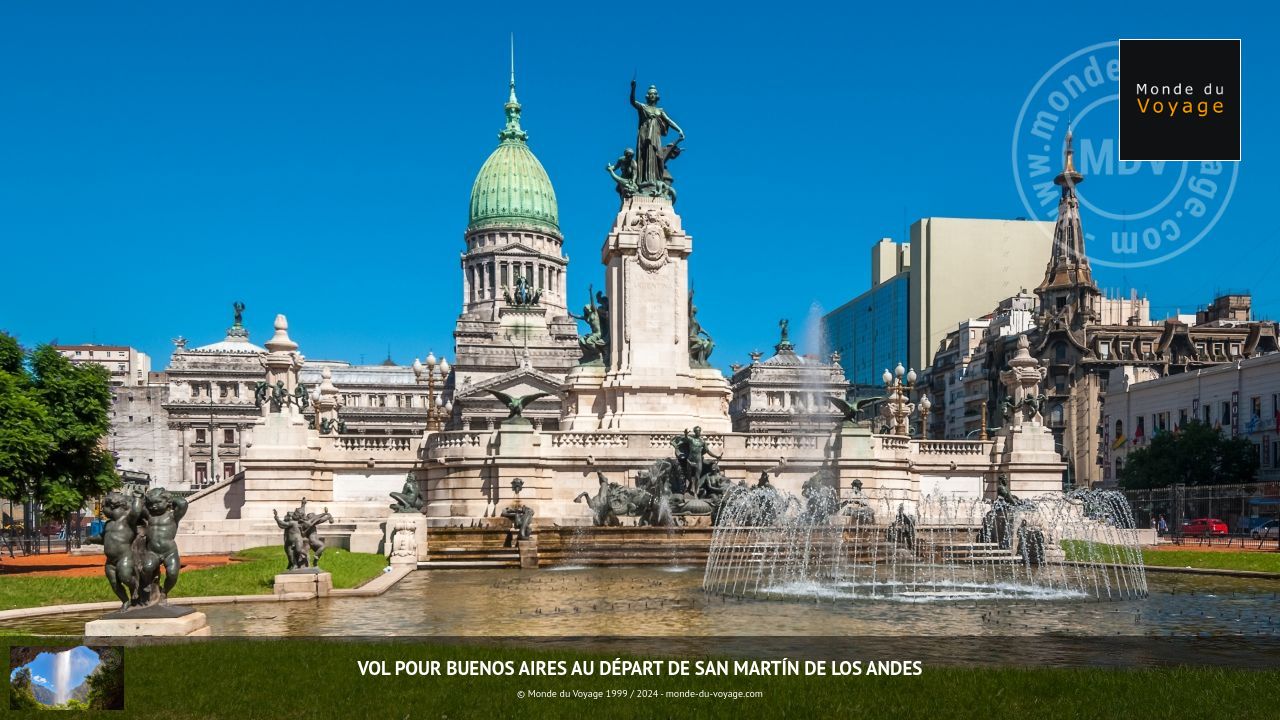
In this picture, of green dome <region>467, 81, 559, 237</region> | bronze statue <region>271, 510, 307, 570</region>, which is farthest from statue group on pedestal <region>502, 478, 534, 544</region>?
green dome <region>467, 81, 559, 237</region>

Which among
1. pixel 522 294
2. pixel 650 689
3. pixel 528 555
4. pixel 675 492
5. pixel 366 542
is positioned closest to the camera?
pixel 650 689

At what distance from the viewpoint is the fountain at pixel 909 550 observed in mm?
26609

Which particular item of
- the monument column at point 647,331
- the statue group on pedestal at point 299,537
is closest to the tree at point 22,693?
the statue group on pedestal at point 299,537

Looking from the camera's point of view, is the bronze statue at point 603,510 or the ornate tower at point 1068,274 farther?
the ornate tower at point 1068,274

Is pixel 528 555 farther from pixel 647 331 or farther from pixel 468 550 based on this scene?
pixel 647 331

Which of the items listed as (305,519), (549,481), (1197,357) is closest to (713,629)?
(305,519)

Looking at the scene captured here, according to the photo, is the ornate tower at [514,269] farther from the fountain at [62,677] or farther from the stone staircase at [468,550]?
the fountain at [62,677]

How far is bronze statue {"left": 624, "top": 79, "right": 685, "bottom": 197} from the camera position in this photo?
5275cm

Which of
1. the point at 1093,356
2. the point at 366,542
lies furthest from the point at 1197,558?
the point at 1093,356

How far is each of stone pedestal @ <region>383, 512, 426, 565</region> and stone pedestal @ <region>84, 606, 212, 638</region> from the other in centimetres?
1608

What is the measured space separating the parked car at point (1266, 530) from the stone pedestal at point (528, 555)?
33.0m

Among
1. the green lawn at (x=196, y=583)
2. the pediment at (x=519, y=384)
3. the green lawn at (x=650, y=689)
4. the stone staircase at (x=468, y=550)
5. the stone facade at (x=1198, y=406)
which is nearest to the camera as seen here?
the green lawn at (x=650, y=689)

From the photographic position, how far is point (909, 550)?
3553 centimetres

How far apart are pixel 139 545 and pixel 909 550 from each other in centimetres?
2462
